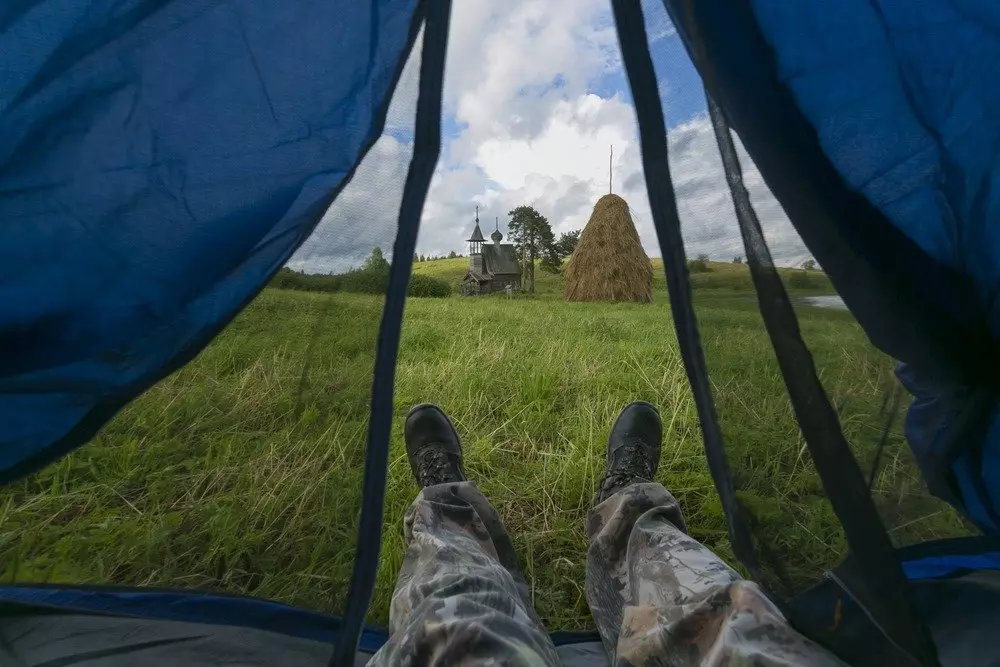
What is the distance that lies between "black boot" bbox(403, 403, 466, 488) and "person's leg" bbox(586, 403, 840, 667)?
361 mm

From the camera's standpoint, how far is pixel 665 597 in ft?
2.58

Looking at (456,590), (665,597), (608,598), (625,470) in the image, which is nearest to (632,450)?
(625,470)

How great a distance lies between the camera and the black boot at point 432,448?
1319 mm

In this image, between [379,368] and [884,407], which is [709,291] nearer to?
[884,407]

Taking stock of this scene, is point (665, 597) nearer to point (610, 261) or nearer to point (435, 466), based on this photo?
point (435, 466)

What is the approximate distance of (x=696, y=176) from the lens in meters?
0.80

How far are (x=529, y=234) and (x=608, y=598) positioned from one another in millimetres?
12888

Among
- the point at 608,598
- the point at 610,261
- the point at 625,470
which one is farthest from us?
the point at 610,261

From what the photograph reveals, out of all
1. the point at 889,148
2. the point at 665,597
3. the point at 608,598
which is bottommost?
the point at 608,598

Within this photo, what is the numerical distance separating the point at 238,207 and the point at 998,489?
3.81 feet

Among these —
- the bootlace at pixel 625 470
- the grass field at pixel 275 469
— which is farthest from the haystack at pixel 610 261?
the grass field at pixel 275 469

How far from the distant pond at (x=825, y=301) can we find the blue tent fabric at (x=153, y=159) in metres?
0.63

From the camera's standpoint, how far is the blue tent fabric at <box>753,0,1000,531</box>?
632 millimetres

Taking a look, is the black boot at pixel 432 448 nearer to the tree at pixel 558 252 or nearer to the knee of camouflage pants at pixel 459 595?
the knee of camouflage pants at pixel 459 595
